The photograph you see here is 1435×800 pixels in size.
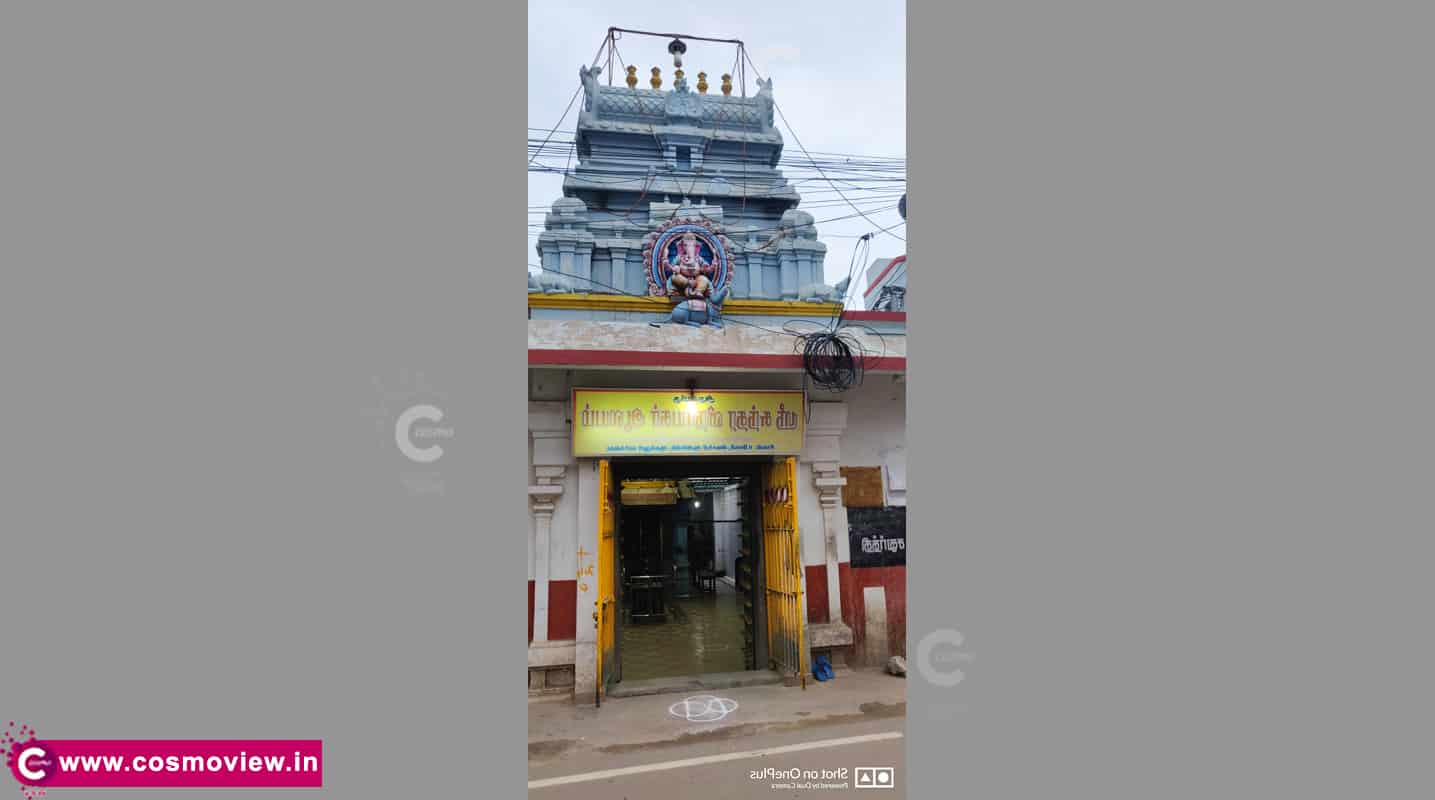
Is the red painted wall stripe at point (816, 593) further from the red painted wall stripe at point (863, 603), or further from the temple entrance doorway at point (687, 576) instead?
the temple entrance doorway at point (687, 576)

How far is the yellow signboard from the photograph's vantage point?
646 cm

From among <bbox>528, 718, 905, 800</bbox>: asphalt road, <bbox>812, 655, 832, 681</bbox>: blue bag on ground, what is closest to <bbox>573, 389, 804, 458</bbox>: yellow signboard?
<bbox>812, 655, 832, 681</bbox>: blue bag on ground

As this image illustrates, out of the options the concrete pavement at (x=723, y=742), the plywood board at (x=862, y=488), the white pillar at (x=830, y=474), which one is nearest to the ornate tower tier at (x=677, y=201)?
the white pillar at (x=830, y=474)

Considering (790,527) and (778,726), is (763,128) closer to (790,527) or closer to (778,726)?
(790,527)

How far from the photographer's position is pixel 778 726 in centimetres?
550

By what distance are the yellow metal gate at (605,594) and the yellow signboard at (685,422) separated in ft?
1.13

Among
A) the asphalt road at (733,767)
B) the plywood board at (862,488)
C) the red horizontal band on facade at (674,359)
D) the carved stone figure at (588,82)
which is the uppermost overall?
the carved stone figure at (588,82)

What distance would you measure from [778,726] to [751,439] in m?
2.70

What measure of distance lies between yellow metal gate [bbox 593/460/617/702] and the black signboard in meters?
2.67

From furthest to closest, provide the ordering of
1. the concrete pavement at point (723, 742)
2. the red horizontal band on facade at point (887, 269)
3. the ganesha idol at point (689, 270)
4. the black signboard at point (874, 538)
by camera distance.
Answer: the red horizontal band on facade at point (887, 269), the ganesha idol at point (689, 270), the black signboard at point (874, 538), the concrete pavement at point (723, 742)

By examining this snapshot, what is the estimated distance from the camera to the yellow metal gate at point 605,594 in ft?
20.6

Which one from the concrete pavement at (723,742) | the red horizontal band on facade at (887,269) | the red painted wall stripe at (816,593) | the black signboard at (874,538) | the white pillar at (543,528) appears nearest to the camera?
the concrete pavement at (723,742)
